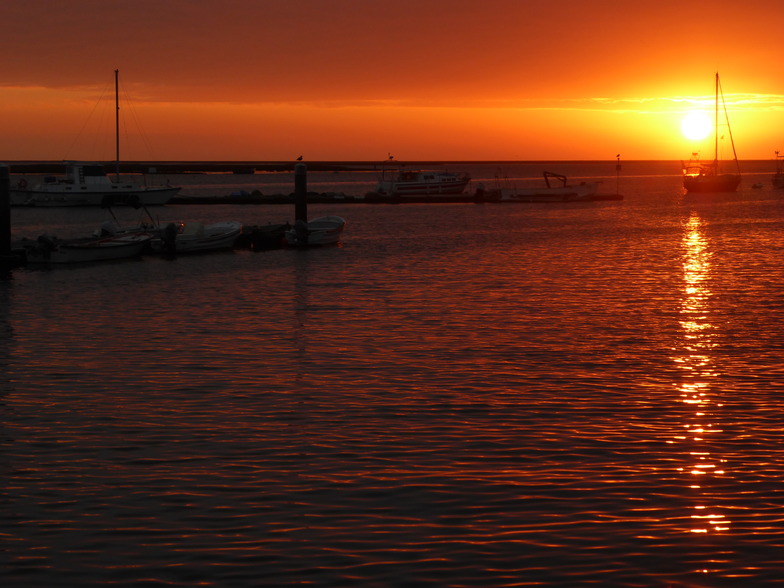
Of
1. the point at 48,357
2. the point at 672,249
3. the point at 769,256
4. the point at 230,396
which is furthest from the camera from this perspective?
the point at 672,249

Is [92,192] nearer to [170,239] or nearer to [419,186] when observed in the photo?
[419,186]

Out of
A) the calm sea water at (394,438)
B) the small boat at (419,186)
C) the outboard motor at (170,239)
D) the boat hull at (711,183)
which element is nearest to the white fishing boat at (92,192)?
the small boat at (419,186)

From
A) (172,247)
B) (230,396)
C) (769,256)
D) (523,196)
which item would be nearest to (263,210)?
(523,196)

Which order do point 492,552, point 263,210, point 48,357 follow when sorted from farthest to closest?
1. point 263,210
2. point 48,357
3. point 492,552

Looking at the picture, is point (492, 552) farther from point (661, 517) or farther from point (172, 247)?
point (172, 247)

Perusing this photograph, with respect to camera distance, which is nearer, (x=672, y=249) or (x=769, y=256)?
(x=769, y=256)

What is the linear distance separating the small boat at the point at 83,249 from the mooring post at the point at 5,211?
1.47m

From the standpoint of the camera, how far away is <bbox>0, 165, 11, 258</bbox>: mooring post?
1538 inches

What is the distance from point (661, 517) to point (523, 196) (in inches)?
4214

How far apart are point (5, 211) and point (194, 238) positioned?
1050 centimetres

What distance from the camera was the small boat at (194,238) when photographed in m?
46.8

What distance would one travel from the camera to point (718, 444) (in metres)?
13.8

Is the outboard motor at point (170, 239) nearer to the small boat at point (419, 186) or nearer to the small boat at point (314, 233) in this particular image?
the small boat at point (314, 233)

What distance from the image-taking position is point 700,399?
54.4 feet
